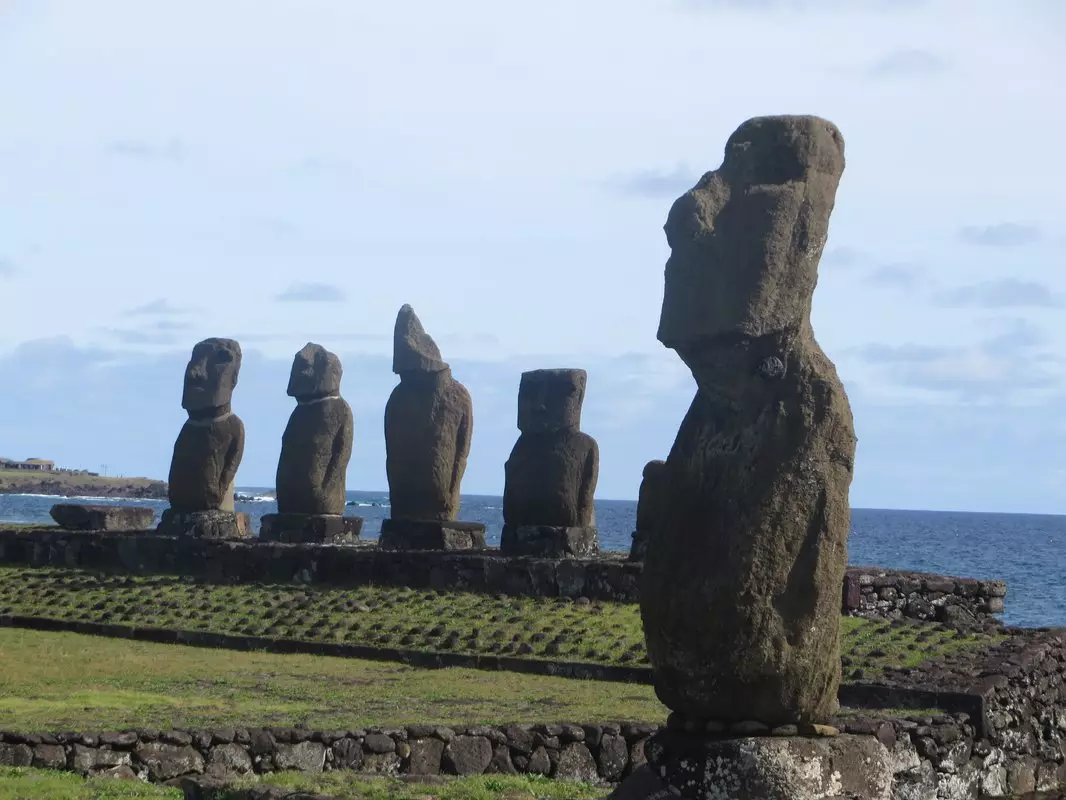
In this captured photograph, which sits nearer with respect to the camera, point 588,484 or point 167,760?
point 167,760

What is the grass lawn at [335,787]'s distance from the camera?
27.5 feet

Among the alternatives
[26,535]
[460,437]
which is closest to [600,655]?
[460,437]

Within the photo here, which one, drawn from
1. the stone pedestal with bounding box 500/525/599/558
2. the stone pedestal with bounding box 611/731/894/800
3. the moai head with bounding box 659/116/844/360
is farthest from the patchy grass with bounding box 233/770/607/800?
the stone pedestal with bounding box 500/525/599/558

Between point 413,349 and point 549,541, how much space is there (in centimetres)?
333

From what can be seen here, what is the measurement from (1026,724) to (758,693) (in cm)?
638

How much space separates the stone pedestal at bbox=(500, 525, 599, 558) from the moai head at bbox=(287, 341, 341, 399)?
174 inches

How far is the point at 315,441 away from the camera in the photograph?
75.5 ft

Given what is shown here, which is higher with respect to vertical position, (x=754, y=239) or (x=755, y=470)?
(x=754, y=239)

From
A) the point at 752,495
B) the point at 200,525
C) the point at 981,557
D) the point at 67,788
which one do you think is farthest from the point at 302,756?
the point at 981,557

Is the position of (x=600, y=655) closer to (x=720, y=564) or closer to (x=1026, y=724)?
(x=1026, y=724)

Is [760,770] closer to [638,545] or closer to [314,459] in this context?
[638,545]

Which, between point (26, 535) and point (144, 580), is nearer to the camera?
point (144, 580)

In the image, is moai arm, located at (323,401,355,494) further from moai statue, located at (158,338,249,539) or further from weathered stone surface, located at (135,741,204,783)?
weathered stone surface, located at (135,741,204,783)

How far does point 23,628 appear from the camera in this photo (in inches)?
722
